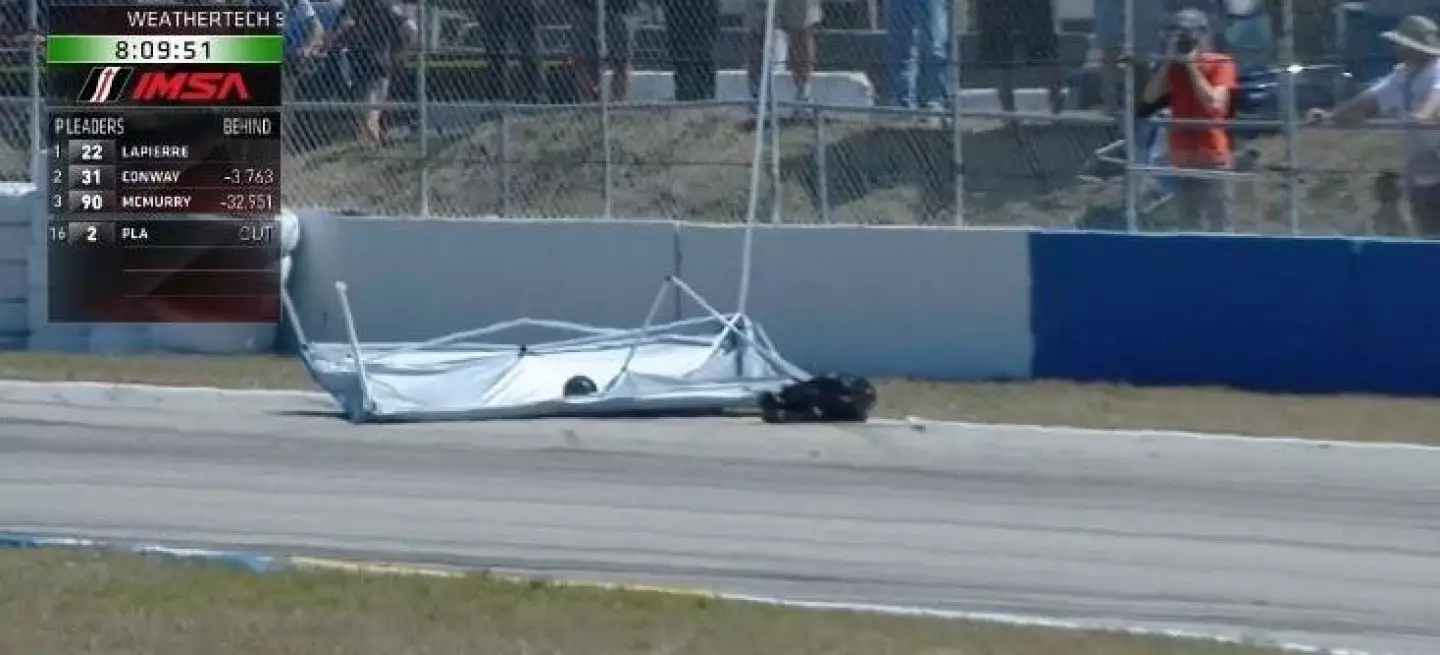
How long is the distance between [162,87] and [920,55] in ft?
17.3

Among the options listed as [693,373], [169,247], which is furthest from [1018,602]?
[169,247]

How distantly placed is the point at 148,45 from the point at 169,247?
160cm

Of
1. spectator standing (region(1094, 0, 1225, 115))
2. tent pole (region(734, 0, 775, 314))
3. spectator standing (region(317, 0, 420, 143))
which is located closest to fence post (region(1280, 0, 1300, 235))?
spectator standing (region(1094, 0, 1225, 115))

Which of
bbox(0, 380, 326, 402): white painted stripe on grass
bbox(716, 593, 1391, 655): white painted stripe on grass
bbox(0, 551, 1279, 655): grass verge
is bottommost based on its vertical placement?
bbox(716, 593, 1391, 655): white painted stripe on grass

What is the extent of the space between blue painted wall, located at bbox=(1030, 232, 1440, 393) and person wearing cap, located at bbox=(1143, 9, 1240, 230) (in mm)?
768

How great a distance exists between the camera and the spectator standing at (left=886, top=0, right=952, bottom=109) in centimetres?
1694

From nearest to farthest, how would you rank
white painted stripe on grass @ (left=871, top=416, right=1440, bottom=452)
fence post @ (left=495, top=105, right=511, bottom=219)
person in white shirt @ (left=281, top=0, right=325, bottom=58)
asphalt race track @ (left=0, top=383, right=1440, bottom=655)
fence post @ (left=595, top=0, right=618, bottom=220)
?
asphalt race track @ (left=0, top=383, right=1440, bottom=655) → white painted stripe on grass @ (left=871, top=416, right=1440, bottom=452) → fence post @ (left=595, top=0, right=618, bottom=220) → fence post @ (left=495, top=105, right=511, bottom=219) → person in white shirt @ (left=281, top=0, right=325, bottom=58)

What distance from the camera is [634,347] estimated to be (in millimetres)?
14648

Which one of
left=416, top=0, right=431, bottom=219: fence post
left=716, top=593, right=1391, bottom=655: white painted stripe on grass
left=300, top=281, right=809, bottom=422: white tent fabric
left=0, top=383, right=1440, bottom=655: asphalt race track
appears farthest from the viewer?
left=416, top=0, right=431, bottom=219: fence post

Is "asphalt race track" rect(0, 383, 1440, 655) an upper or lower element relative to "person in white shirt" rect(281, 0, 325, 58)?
lower

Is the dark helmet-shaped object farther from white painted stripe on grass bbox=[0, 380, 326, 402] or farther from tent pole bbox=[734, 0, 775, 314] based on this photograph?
tent pole bbox=[734, 0, 775, 314]

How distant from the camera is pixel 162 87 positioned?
59.9ft

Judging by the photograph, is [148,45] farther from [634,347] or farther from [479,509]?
[479,509]

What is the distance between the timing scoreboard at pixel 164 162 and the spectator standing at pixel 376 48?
56 centimetres
